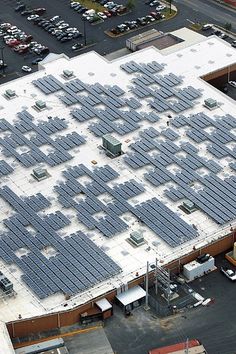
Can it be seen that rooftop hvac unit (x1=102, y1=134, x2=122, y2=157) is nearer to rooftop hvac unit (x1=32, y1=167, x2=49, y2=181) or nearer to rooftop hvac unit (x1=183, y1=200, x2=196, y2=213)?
rooftop hvac unit (x1=32, y1=167, x2=49, y2=181)

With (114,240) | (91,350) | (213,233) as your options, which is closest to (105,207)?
(114,240)

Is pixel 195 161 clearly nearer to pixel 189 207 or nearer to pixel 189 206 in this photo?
pixel 189 206

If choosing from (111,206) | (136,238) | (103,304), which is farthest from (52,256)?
(111,206)

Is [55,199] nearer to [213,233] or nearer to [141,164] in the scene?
[141,164]

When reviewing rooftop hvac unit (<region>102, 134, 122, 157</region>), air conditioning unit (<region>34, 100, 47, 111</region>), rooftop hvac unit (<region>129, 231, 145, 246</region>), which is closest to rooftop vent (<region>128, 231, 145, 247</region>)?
rooftop hvac unit (<region>129, 231, 145, 246</region>)

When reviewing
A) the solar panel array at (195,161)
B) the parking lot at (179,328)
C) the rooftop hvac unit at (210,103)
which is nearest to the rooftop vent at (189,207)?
the solar panel array at (195,161)
